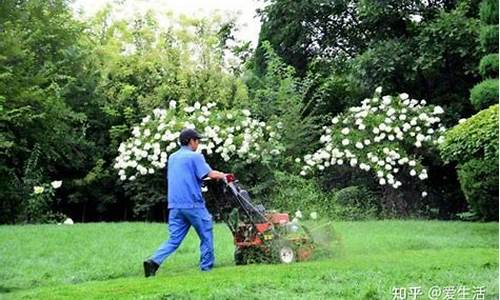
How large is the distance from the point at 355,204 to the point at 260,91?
280 cm

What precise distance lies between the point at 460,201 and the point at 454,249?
700 centimetres

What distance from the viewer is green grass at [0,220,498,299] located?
5527mm

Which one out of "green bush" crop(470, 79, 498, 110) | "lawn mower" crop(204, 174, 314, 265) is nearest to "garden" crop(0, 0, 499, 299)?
"green bush" crop(470, 79, 498, 110)

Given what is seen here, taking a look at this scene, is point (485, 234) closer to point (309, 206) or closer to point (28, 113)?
point (309, 206)

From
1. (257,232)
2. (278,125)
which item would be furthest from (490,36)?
(257,232)

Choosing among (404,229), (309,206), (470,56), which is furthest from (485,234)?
(470,56)

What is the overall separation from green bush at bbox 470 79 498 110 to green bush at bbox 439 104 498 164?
3.19ft

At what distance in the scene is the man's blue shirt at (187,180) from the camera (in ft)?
22.0

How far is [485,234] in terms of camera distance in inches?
376

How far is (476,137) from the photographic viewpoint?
354 inches

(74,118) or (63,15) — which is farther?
(63,15)

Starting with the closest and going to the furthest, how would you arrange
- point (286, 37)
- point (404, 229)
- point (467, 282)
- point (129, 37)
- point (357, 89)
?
point (467, 282), point (404, 229), point (357, 89), point (286, 37), point (129, 37)

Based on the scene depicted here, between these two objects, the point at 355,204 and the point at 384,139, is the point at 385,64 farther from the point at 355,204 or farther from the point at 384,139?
the point at 355,204

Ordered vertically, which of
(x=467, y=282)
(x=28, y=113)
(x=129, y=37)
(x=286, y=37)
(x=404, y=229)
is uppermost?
(x=129, y=37)
